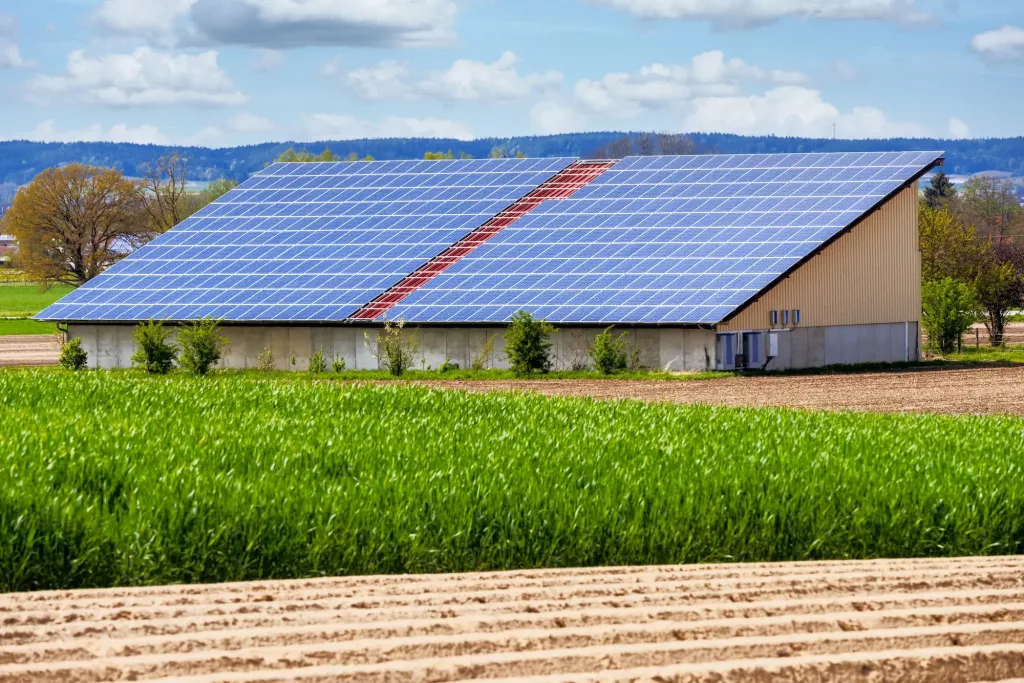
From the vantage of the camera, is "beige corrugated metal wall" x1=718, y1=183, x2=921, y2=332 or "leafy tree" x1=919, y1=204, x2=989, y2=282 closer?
"beige corrugated metal wall" x1=718, y1=183, x2=921, y2=332

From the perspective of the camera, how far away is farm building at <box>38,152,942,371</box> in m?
52.8

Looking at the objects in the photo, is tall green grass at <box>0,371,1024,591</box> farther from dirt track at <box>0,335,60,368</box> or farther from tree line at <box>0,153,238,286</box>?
tree line at <box>0,153,238,286</box>

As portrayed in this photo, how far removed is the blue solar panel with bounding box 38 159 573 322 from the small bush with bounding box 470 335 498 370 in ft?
17.5

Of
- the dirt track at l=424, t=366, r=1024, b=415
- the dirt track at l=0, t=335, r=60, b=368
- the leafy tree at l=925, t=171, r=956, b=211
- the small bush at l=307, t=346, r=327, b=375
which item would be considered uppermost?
the leafy tree at l=925, t=171, r=956, b=211

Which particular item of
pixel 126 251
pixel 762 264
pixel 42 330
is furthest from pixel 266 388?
pixel 126 251

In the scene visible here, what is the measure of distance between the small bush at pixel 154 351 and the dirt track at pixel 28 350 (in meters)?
9.27

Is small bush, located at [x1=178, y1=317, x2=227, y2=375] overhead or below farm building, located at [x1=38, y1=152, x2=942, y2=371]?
below

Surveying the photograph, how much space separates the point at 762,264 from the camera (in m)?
53.0

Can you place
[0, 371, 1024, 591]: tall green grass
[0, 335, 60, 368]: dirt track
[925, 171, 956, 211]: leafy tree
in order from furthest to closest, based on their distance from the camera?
[925, 171, 956, 211]: leafy tree < [0, 335, 60, 368]: dirt track < [0, 371, 1024, 591]: tall green grass

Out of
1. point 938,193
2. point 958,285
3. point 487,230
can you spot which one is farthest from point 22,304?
point 938,193

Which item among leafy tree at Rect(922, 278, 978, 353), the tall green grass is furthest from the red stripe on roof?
the tall green grass

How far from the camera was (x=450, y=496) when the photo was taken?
14.4 metres

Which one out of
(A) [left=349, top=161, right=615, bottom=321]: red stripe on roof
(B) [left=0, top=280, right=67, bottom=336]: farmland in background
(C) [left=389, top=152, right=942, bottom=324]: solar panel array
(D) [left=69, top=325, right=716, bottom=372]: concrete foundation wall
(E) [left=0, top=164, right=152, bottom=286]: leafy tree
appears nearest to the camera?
(D) [left=69, top=325, right=716, bottom=372]: concrete foundation wall

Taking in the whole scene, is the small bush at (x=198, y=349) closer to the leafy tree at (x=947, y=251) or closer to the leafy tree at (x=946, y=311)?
the leafy tree at (x=946, y=311)
